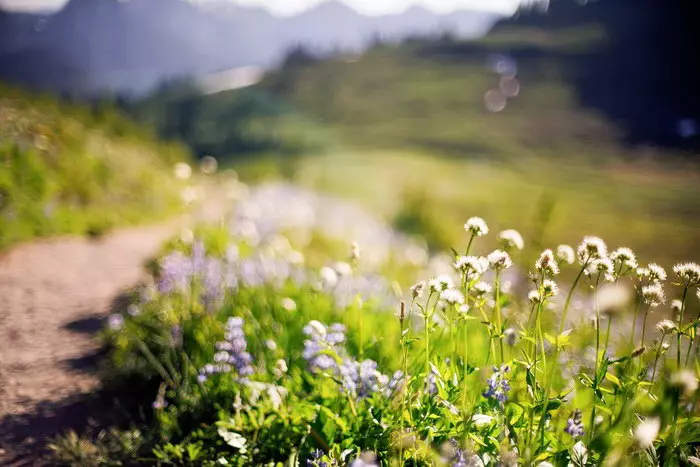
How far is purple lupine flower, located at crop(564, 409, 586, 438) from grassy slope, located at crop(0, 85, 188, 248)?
22.5 feet

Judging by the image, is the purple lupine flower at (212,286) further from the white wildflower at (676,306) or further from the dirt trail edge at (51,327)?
the white wildflower at (676,306)

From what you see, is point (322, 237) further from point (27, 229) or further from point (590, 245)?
point (590, 245)

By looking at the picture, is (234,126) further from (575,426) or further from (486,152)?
(575,426)

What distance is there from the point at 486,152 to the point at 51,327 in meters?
60.0

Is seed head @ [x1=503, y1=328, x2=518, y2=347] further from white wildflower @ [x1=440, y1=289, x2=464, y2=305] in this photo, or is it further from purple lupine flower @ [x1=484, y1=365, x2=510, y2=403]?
white wildflower @ [x1=440, y1=289, x2=464, y2=305]

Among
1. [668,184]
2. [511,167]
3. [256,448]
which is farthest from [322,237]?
[511,167]

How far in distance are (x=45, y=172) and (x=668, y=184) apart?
36.1m

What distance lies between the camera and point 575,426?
2.20m

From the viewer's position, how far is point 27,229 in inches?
277

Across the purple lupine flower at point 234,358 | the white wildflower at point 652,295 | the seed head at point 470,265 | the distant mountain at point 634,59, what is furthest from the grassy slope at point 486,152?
the purple lupine flower at point 234,358

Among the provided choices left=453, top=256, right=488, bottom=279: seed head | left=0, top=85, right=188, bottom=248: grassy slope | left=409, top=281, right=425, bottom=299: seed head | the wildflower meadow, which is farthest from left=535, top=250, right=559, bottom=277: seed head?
left=0, top=85, right=188, bottom=248: grassy slope

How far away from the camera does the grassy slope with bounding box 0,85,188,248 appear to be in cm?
747

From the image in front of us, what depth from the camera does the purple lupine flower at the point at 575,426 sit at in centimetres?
219

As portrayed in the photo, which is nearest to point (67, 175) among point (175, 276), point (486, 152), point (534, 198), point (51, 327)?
point (51, 327)
